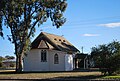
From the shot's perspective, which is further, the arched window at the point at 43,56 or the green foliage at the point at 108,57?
the arched window at the point at 43,56

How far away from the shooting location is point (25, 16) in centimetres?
5212

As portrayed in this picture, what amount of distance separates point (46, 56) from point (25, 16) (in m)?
10.9

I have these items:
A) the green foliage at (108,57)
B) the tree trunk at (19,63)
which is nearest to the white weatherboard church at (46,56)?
the tree trunk at (19,63)

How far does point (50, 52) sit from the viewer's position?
2363 inches

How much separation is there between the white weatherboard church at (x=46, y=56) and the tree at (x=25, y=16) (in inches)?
218

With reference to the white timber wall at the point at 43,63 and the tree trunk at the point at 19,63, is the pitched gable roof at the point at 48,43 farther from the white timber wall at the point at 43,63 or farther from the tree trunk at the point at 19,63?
the tree trunk at the point at 19,63

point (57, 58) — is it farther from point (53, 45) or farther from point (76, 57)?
point (76, 57)

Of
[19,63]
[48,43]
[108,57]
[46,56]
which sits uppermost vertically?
[48,43]

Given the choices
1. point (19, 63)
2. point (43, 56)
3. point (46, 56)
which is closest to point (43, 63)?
point (43, 56)

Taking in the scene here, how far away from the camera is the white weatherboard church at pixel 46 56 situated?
5953cm

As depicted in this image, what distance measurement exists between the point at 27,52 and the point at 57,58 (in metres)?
5.97

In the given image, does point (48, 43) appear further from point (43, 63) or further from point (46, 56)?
point (43, 63)

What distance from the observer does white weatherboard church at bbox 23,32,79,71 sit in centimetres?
5953

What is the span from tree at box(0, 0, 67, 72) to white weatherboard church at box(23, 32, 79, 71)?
5549mm
